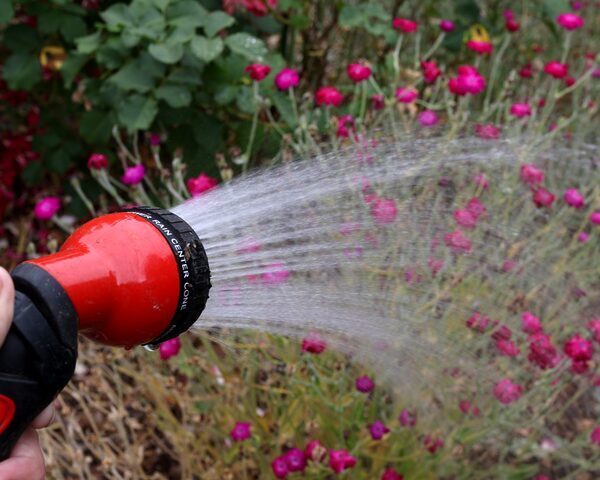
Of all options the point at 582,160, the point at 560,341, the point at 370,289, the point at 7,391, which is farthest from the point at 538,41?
the point at 7,391

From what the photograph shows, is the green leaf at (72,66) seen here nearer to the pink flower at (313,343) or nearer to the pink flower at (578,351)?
the pink flower at (313,343)

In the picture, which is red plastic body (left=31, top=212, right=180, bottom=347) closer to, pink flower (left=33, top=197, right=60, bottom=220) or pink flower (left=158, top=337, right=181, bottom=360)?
pink flower (left=158, top=337, right=181, bottom=360)

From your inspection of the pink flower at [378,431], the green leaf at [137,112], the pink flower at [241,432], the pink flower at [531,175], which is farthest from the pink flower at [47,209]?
the pink flower at [531,175]

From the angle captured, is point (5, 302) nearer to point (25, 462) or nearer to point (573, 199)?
point (25, 462)

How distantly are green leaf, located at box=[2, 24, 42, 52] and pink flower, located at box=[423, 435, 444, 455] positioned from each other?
4.76ft

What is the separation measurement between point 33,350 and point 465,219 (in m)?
0.88

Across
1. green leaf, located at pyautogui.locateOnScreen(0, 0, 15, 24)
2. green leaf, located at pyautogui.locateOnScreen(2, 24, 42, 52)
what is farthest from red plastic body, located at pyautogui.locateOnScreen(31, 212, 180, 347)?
green leaf, located at pyautogui.locateOnScreen(2, 24, 42, 52)

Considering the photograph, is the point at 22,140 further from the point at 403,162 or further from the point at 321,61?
the point at 403,162

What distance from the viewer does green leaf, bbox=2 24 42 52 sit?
2.23 metres

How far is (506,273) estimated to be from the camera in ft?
5.34

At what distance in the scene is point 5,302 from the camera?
0.77 meters

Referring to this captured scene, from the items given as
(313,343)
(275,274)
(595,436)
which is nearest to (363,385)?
(313,343)

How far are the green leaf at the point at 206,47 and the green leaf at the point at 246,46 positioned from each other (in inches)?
1.7

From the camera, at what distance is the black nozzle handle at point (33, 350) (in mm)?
800
